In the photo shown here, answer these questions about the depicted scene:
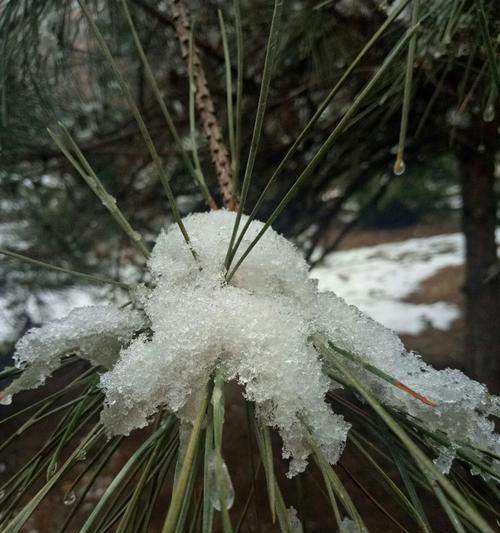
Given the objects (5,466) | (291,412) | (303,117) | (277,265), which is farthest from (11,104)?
(5,466)

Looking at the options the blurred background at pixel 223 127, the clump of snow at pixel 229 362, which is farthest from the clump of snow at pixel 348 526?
the blurred background at pixel 223 127

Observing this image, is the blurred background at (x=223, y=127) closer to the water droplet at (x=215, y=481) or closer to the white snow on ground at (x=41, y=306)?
the white snow on ground at (x=41, y=306)

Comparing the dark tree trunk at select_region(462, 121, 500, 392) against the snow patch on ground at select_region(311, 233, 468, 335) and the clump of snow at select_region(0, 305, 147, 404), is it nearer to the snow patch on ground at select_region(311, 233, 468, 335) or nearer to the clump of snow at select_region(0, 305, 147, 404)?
the snow patch on ground at select_region(311, 233, 468, 335)

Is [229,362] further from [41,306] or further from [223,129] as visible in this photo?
[41,306]

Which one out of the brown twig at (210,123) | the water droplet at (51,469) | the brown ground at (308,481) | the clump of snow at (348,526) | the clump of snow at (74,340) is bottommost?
the brown ground at (308,481)

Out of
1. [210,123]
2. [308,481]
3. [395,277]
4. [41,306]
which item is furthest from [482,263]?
[395,277]

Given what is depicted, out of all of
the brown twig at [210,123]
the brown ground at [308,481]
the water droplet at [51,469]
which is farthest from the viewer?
the brown ground at [308,481]
